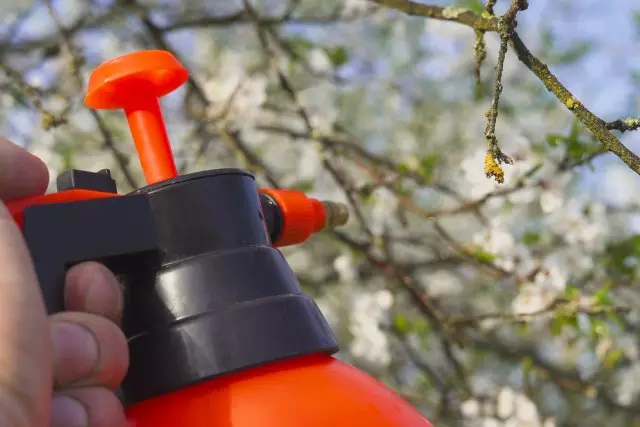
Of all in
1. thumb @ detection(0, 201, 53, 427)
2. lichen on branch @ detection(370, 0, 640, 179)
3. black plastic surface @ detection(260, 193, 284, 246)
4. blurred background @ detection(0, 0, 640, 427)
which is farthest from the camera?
blurred background @ detection(0, 0, 640, 427)

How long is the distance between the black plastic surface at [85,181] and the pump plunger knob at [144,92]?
24 millimetres

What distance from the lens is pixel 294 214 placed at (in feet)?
1.92

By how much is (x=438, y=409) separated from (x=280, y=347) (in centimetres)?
126

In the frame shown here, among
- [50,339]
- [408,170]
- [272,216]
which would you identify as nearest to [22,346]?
[50,339]

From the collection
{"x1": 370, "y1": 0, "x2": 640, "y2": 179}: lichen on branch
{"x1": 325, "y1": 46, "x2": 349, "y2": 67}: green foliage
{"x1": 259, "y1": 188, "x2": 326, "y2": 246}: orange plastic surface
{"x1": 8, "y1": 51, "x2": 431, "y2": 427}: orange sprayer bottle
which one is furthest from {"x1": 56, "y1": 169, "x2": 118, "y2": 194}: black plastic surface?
{"x1": 325, "y1": 46, "x2": 349, "y2": 67}: green foliage

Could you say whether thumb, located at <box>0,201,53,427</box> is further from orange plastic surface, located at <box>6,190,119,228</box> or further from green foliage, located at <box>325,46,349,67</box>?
green foliage, located at <box>325,46,349,67</box>

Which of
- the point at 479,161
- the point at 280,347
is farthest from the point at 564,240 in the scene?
the point at 280,347

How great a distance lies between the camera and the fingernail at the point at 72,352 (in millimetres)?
408

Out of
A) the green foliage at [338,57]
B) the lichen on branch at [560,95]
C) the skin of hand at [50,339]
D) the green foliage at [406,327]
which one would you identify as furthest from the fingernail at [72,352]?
the green foliage at [338,57]

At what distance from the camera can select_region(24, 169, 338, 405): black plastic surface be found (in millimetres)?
469

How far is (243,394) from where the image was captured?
46 cm

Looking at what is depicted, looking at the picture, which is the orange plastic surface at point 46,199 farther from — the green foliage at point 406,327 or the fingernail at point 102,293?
the green foliage at point 406,327

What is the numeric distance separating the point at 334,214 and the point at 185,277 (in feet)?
0.57

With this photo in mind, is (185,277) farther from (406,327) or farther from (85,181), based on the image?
(406,327)
